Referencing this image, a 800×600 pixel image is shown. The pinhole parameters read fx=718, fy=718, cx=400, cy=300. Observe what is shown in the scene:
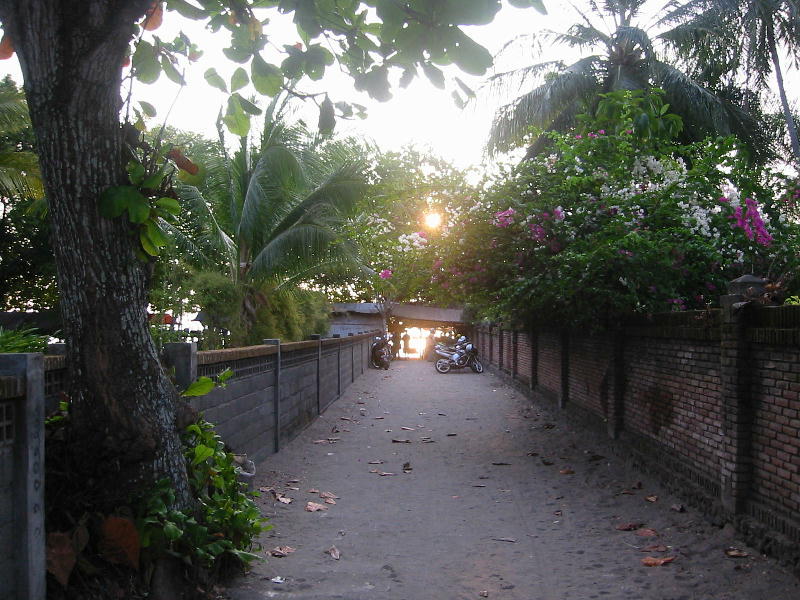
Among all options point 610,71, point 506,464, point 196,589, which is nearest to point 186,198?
point 506,464

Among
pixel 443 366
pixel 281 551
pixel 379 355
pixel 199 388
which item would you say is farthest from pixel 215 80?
pixel 379 355

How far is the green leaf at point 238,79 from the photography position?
4852mm

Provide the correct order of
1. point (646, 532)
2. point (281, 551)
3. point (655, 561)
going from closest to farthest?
1. point (655, 561)
2. point (281, 551)
3. point (646, 532)

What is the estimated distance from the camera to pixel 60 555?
3.53 metres

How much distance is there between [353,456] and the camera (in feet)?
34.2

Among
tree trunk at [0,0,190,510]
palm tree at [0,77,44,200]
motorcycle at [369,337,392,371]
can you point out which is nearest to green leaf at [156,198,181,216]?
tree trunk at [0,0,190,510]

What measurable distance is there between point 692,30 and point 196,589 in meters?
17.7

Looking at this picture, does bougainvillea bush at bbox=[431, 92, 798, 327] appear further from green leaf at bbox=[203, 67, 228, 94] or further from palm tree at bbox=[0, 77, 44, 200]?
palm tree at bbox=[0, 77, 44, 200]

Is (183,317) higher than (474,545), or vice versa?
(183,317)

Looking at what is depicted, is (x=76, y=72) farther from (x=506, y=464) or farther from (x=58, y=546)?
(x=506, y=464)

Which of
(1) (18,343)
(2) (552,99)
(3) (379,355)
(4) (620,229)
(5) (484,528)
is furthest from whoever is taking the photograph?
(3) (379,355)

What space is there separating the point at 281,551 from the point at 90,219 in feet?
10.0

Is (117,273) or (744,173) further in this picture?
(744,173)

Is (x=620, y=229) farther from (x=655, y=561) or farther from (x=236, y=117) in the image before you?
(x=236, y=117)
